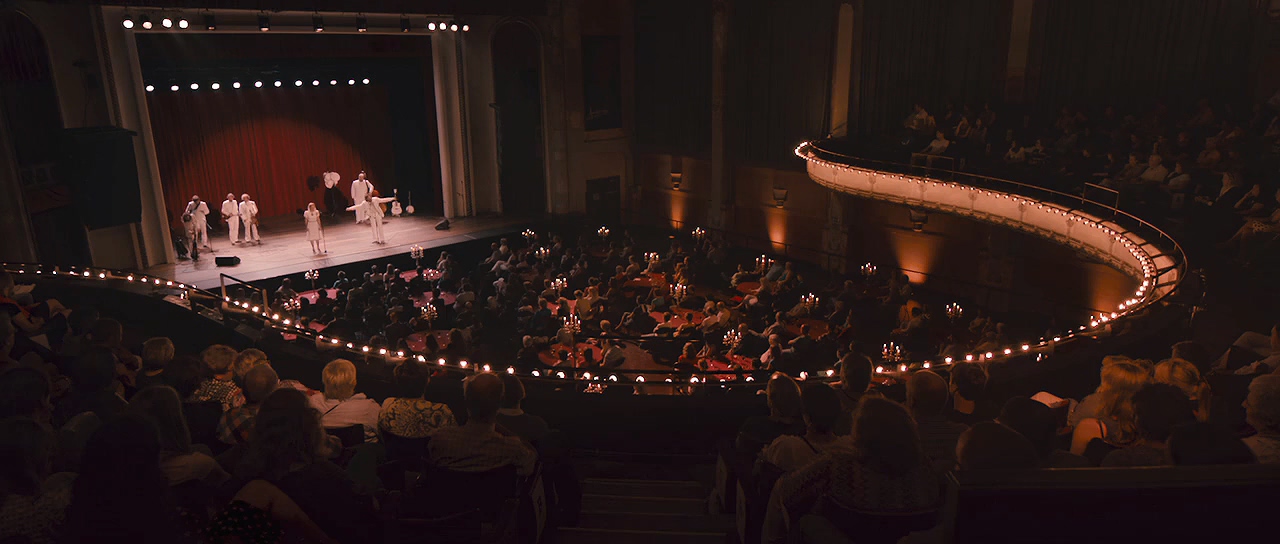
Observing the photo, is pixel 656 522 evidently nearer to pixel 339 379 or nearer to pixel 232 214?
pixel 339 379

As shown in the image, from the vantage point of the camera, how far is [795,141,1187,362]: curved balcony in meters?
10.3

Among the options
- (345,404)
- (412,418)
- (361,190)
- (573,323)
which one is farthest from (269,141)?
(412,418)

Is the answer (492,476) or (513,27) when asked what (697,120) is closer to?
(513,27)

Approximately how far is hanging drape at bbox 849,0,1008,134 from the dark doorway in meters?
9.24

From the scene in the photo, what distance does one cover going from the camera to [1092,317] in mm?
13953

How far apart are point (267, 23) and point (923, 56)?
1594cm

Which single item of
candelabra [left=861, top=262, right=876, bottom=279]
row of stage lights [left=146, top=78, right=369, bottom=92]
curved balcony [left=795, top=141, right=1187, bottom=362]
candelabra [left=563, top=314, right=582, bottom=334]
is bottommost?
candelabra [left=861, top=262, right=876, bottom=279]

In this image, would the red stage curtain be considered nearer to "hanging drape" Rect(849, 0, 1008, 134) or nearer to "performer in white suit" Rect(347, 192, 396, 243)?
"performer in white suit" Rect(347, 192, 396, 243)

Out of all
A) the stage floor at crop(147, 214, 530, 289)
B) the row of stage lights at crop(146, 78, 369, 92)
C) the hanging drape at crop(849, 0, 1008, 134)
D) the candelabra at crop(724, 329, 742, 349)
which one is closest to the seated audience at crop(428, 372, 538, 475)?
the candelabra at crop(724, 329, 742, 349)

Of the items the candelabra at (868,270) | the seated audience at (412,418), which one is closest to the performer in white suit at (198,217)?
the candelabra at (868,270)

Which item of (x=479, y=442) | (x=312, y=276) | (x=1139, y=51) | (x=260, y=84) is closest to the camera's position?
(x=479, y=442)

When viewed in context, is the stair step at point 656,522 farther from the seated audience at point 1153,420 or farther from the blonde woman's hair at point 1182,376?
the blonde woman's hair at point 1182,376

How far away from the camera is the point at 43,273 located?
11492 mm

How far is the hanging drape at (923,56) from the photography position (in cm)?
1953
